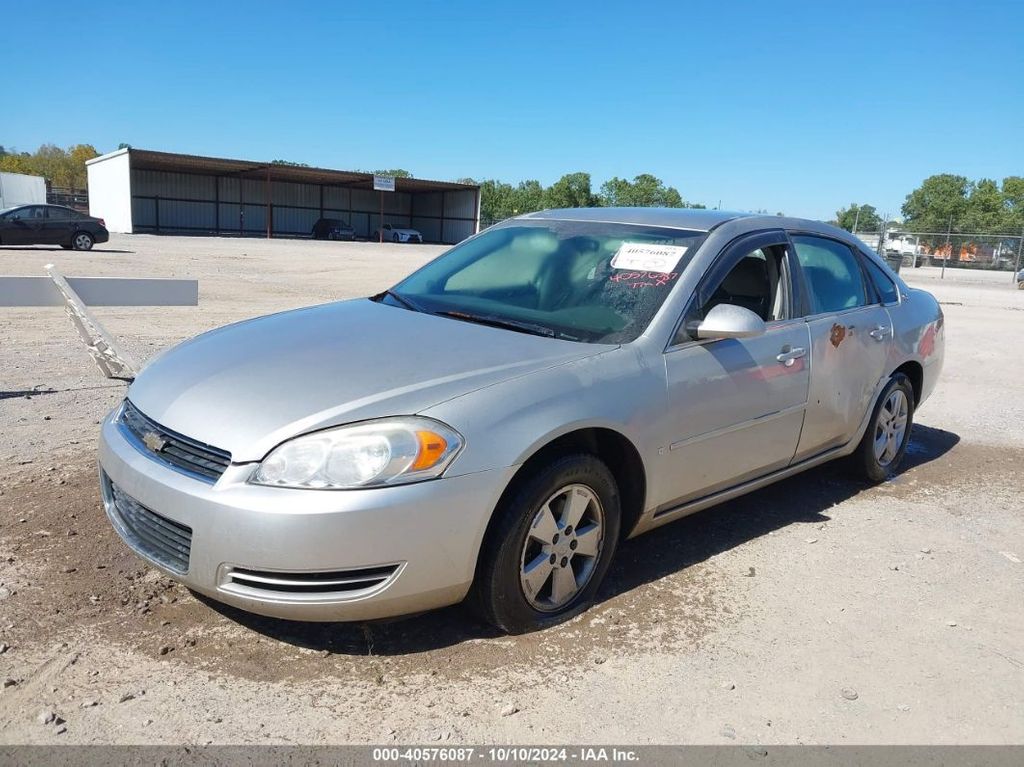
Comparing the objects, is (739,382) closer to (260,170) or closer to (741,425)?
(741,425)

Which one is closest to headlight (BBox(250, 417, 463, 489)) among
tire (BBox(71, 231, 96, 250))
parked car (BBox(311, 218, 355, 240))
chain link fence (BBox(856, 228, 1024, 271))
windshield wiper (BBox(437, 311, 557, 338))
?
windshield wiper (BBox(437, 311, 557, 338))

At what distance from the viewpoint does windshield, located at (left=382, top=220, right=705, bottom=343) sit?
363 centimetres

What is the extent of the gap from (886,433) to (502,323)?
294 cm

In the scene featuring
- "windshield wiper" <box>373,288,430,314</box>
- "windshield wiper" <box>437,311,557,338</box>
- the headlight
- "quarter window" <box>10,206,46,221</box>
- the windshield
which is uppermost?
"quarter window" <box>10,206,46,221</box>

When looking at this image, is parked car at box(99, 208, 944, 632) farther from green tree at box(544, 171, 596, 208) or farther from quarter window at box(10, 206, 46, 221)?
green tree at box(544, 171, 596, 208)

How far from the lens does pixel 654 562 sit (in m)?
3.96

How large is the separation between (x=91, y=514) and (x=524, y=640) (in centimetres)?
230

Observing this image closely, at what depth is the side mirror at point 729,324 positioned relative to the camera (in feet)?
11.6

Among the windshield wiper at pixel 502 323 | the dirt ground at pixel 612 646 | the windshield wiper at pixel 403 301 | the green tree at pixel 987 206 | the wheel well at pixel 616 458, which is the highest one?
the green tree at pixel 987 206

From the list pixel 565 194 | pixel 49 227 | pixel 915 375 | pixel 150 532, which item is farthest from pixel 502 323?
pixel 565 194

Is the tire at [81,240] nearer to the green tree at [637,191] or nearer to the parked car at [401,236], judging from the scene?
the parked car at [401,236]

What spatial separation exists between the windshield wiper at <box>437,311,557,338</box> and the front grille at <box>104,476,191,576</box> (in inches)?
60.8

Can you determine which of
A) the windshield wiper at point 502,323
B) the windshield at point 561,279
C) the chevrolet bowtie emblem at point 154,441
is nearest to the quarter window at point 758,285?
the windshield at point 561,279

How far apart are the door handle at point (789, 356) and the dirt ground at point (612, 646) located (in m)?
0.94
